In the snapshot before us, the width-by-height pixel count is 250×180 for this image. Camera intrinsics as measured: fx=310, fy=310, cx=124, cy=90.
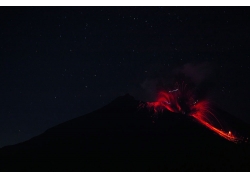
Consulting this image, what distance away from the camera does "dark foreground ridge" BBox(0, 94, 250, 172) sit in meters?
26.3

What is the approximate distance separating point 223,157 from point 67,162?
14.0 metres

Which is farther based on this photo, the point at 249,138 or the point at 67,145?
the point at 249,138

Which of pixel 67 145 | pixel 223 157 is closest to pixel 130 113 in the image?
pixel 67 145

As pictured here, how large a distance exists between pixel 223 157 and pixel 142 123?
12838mm

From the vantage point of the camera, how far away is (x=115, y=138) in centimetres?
3428

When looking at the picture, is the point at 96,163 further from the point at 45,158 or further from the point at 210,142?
the point at 210,142

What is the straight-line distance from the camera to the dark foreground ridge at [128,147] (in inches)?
1034

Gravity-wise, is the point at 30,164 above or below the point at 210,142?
below

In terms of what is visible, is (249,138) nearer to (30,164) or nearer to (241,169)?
(241,169)

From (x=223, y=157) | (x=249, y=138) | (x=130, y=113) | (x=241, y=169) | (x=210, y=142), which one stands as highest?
(x=130, y=113)

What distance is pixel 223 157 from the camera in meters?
26.7

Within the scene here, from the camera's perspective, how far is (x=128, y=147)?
103 feet

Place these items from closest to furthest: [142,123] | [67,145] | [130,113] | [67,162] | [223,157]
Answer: [223,157] < [67,162] < [67,145] < [142,123] < [130,113]
